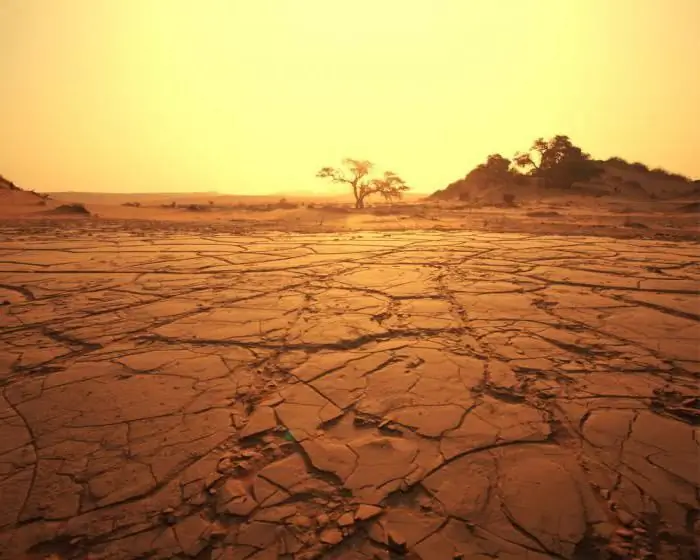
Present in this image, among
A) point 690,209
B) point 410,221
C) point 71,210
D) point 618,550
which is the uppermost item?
point 71,210

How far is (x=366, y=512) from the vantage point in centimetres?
135

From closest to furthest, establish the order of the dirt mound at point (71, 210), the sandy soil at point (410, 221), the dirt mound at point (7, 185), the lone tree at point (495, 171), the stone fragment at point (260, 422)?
the stone fragment at point (260, 422), the sandy soil at point (410, 221), the dirt mound at point (71, 210), the dirt mound at point (7, 185), the lone tree at point (495, 171)

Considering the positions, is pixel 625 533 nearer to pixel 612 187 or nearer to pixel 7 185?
pixel 7 185

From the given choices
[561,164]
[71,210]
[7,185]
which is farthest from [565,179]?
[7,185]

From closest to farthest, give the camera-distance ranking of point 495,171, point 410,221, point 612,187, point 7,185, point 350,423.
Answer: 1. point 350,423
2. point 410,221
3. point 7,185
4. point 612,187
5. point 495,171

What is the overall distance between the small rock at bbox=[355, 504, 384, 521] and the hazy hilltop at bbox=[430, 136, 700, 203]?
70.4 ft

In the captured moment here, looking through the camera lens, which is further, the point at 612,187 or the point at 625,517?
the point at 612,187

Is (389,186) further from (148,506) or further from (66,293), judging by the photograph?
(148,506)

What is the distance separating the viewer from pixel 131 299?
11.9 feet

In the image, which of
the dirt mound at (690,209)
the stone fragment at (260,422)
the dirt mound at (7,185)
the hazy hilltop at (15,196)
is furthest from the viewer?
the dirt mound at (7,185)

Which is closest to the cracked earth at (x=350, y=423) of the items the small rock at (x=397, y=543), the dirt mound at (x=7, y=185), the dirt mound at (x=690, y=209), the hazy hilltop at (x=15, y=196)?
the small rock at (x=397, y=543)

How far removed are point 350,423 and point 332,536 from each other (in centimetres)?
59

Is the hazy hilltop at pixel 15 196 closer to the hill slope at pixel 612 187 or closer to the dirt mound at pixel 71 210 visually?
the dirt mound at pixel 71 210

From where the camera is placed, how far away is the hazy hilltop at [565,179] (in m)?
21.6
